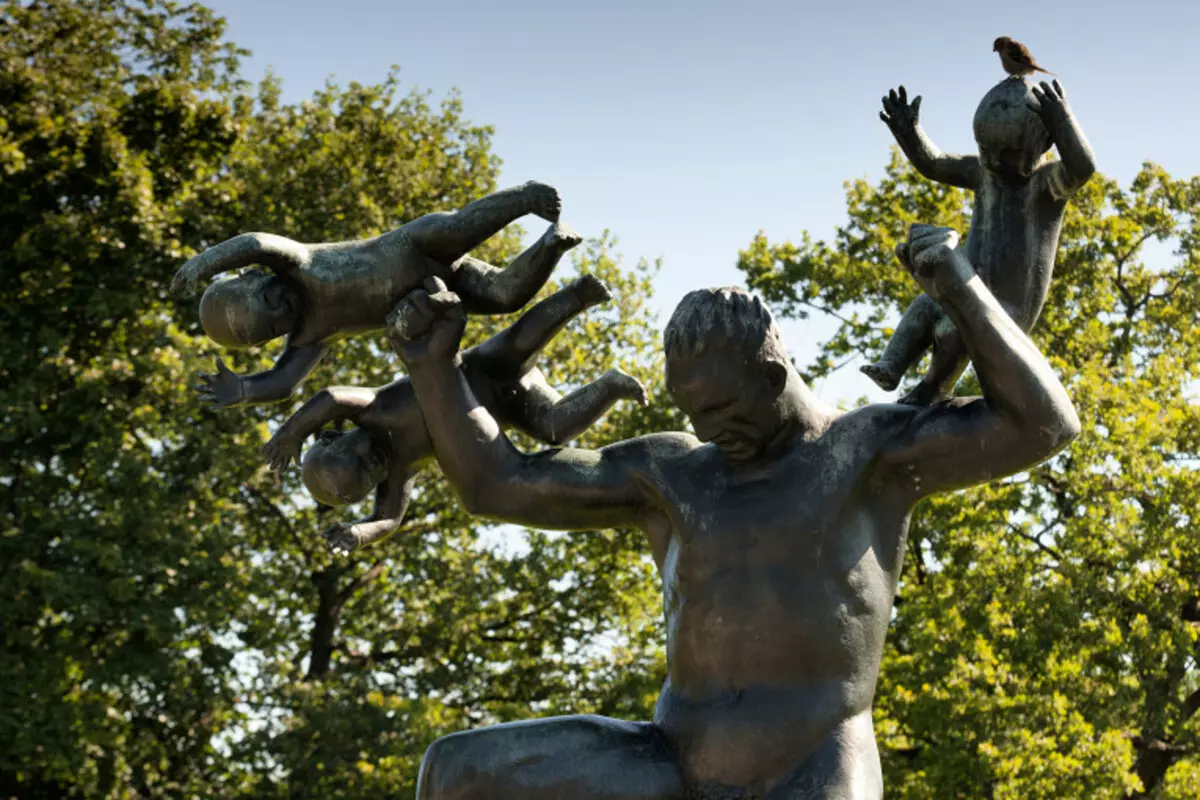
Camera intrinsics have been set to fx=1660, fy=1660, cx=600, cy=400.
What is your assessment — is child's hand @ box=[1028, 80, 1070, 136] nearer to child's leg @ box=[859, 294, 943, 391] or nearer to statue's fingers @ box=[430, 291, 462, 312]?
child's leg @ box=[859, 294, 943, 391]

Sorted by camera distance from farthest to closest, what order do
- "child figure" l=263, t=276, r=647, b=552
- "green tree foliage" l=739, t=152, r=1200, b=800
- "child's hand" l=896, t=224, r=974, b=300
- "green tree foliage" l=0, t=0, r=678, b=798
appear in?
"green tree foliage" l=0, t=0, r=678, b=798 < "green tree foliage" l=739, t=152, r=1200, b=800 < "child figure" l=263, t=276, r=647, b=552 < "child's hand" l=896, t=224, r=974, b=300

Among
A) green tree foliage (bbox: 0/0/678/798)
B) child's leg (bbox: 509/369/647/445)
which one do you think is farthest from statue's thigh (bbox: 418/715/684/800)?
green tree foliage (bbox: 0/0/678/798)

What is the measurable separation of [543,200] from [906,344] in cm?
92

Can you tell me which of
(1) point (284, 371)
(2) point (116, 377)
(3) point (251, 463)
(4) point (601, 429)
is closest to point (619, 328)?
(4) point (601, 429)

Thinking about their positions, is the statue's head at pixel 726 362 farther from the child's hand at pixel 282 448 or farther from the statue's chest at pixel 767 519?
the child's hand at pixel 282 448

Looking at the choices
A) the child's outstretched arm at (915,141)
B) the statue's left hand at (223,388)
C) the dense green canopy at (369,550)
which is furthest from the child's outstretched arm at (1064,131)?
the dense green canopy at (369,550)

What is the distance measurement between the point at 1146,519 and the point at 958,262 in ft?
49.7

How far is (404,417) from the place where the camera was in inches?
150

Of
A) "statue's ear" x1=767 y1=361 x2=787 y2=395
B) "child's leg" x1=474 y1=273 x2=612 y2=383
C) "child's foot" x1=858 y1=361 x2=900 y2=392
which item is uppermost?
"child's leg" x1=474 y1=273 x2=612 y2=383

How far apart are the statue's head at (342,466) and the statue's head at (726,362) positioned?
2.40 ft

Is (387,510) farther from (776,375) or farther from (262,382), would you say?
(776,375)

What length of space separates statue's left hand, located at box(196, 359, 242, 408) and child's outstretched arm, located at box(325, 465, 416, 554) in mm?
401

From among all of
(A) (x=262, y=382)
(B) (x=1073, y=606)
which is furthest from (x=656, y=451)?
(B) (x=1073, y=606)

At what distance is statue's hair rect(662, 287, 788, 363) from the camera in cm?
342
